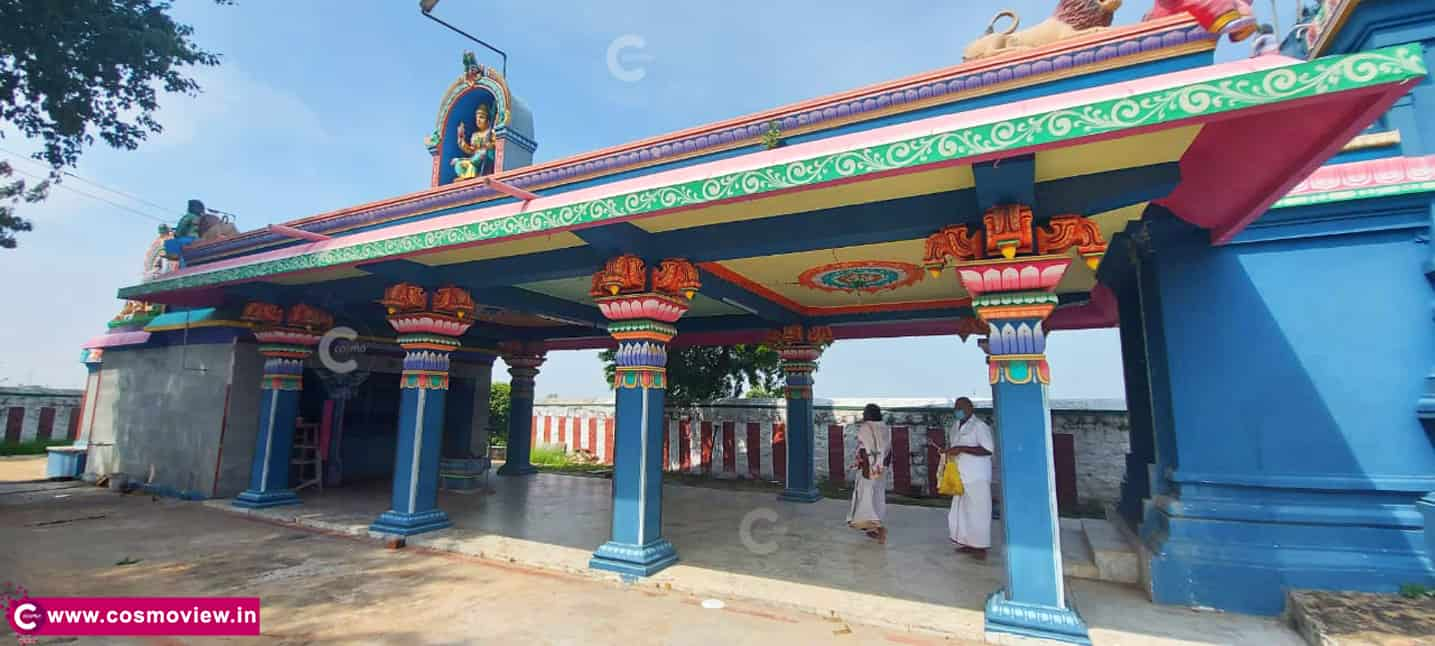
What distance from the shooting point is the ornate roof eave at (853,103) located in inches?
129

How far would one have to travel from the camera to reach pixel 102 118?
775 centimetres

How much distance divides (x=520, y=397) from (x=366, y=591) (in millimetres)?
7202

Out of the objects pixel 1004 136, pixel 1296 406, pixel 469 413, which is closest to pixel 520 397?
pixel 469 413

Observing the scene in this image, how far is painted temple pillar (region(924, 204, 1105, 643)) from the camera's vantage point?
3.45 meters

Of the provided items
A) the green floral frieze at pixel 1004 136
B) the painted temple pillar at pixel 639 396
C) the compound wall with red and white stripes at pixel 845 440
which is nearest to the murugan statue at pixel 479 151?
the green floral frieze at pixel 1004 136

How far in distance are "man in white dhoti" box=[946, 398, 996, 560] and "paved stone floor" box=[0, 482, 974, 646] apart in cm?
206

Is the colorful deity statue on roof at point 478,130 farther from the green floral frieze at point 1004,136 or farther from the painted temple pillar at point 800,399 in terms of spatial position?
the painted temple pillar at point 800,399

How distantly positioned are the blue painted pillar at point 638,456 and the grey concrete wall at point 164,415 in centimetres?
648

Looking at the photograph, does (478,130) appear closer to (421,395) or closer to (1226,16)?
(421,395)

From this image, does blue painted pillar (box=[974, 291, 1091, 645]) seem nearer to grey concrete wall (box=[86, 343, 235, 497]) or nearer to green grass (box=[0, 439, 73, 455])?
grey concrete wall (box=[86, 343, 235, 497])

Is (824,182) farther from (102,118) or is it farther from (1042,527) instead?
(102,118)

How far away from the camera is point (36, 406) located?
1584 cm

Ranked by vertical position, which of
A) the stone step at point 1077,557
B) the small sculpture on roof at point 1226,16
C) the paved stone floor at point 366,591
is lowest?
the paved stone floor at point 366,591

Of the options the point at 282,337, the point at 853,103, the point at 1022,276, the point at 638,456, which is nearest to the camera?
the point at 1022,276
